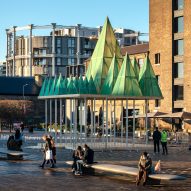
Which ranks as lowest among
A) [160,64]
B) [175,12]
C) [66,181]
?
[66,181]

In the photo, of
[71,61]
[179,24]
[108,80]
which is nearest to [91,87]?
[108,80]

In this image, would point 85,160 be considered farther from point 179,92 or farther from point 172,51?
point 172,51

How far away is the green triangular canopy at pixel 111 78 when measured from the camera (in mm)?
44406

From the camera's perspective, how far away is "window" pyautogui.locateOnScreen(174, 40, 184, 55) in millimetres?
75500

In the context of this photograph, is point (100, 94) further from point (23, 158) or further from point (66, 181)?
point (66, 181)

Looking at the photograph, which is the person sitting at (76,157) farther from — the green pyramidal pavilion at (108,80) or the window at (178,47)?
the window at (178,47)

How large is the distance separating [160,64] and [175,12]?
6.99 meters

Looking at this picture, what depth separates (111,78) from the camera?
44.8m

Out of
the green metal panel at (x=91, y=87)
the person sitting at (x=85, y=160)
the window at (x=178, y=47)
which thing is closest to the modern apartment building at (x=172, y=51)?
the window at (x=178, y=47)

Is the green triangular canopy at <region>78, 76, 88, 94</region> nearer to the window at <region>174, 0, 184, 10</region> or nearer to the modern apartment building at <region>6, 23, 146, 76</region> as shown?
the window at <region>174, 0, 184, 10</region>

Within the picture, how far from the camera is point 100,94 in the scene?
43.8 m

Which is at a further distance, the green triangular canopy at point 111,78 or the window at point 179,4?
the window at point 179,4

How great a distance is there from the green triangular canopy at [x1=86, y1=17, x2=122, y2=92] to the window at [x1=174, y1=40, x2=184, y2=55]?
29.0 meters

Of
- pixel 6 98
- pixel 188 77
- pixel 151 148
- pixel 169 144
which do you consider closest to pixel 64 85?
pixel 151 148
